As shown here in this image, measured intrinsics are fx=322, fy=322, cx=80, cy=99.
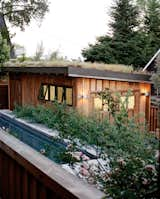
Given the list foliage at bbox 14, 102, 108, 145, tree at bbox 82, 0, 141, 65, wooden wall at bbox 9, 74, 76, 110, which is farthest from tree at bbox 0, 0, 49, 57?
foliage at bbox 14, 102, 108, 145

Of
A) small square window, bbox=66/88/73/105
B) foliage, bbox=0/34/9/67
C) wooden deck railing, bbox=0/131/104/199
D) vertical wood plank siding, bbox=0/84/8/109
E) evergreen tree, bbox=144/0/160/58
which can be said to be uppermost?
evergreen tree, bbox=144/0/160/58

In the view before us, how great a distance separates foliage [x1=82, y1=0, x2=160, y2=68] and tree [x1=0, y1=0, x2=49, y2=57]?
414cm

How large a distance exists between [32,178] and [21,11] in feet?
53.4

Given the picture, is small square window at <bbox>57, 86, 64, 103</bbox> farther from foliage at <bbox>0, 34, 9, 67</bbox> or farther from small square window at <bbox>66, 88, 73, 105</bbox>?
foliage at <bbox>0, 34, 9, 67</bbox>

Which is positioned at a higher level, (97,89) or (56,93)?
(97,89)

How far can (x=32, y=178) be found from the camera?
1.77 metres

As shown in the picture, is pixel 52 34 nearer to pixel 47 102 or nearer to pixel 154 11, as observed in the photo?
pixel 154 11

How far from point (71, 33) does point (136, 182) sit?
19973 mm

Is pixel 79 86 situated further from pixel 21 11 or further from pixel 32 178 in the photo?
pixel 21 11

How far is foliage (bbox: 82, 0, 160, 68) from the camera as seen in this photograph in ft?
61.2

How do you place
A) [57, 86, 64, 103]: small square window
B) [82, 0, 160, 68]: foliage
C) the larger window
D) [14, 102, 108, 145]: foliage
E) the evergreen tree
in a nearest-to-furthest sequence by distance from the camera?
[14, 102, 108, 145]: foliage < the larger window < [57, 86, 64, 103]: small square window < [82, 0, 160, 68]: foliage < the evergreen tree

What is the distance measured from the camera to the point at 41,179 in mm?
1598

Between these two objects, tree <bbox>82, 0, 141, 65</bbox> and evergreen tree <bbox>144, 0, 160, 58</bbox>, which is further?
evergreen tree <bbox>144, 0, 160, 58</bbox>

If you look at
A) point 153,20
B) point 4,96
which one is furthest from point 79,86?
point 153,20
